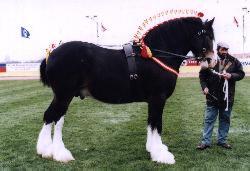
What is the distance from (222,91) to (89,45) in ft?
9.60

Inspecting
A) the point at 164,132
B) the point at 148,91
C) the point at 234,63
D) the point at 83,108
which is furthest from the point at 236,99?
the point at 148,91

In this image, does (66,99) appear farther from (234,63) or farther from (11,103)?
(11,103)

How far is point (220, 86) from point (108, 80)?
2.49 meters

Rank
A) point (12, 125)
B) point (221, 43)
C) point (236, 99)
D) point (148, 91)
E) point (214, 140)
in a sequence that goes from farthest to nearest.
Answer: point (236, 99), point (12, 125), point (214, 140), point (221, 43), point (148, 91)

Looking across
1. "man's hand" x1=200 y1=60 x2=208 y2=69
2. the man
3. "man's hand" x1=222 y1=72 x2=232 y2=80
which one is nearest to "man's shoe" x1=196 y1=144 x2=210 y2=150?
the man

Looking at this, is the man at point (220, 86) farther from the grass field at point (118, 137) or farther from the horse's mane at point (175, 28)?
the horse's mane at point (175, 28)

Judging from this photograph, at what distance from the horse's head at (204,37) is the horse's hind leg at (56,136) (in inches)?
103

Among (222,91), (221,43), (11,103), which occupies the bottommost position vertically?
(11,103)

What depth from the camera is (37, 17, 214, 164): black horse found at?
848cm

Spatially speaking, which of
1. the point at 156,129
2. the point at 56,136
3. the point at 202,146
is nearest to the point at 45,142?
the point at 56,136

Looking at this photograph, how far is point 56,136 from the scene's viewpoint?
866cm

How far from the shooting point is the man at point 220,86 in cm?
943

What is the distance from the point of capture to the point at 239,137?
10.6m

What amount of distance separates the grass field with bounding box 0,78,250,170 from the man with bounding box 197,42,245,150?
37 cm
